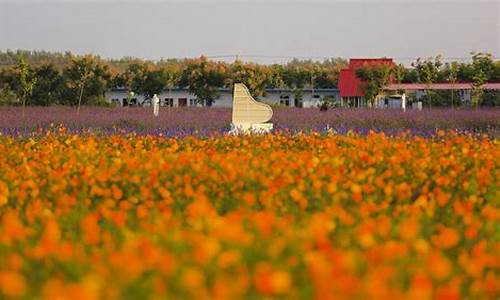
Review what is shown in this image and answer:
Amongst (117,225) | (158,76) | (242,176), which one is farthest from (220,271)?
(158,76)

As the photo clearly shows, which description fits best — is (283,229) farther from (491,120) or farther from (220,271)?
(491,120)

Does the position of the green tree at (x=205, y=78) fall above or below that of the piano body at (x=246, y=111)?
above

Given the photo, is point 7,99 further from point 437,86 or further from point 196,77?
point 437,86

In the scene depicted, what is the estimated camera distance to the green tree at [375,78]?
1889 inches

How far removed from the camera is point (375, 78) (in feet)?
160

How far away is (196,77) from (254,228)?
5022 cm

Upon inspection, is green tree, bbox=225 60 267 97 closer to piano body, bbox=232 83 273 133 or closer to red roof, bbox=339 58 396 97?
red roof, bbox=339 58 396 97

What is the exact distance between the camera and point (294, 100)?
2389 inches

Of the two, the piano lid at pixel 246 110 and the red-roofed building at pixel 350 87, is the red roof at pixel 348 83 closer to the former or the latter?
the red-roofed building at pixel 350 87

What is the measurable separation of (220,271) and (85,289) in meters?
0.65

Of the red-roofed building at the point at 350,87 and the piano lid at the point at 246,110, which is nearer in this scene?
the piano lid at the point at 246,110

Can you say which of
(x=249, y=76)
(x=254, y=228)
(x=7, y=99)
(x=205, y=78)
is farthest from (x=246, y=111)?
(x=205, y=78)

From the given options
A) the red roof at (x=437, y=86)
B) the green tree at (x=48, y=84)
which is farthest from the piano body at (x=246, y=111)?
the red roof at (x=437, y=86)

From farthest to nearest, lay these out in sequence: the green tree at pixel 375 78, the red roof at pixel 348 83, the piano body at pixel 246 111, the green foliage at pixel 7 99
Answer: the red roof at pixel 348 83, the green tree at pixel 375 78, the green foliage at pixel 7 99, the piano body at pixel 246 111
